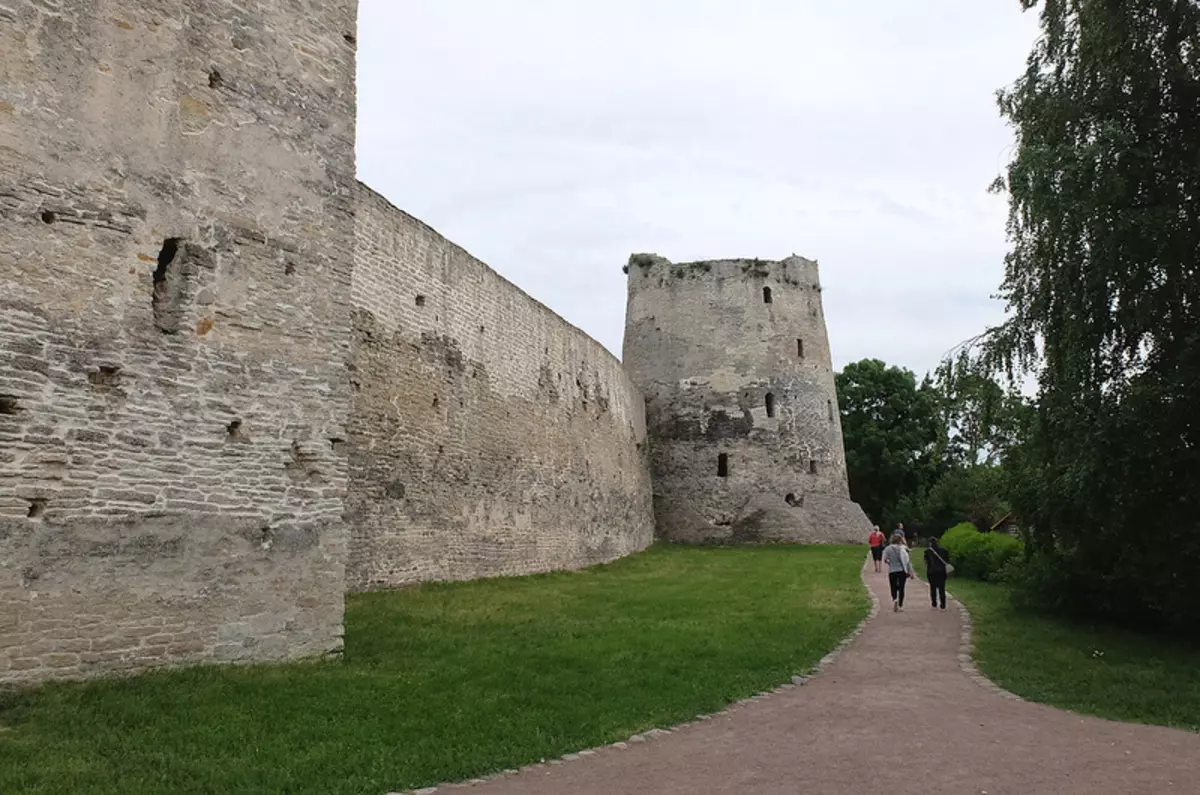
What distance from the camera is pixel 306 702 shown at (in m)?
7.26

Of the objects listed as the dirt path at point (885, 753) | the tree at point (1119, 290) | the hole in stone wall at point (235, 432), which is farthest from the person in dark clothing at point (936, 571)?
the hole in stone wall at point (235, 432)

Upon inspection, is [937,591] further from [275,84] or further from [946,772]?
[275,84]

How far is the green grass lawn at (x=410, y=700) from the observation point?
18.6 ft

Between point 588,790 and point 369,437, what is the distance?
9488 mm

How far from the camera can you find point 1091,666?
32.2ft

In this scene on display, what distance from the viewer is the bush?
18250 mm

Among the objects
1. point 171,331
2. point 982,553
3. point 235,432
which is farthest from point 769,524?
point 171,331

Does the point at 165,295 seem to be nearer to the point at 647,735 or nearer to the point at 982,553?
the point at 647,735

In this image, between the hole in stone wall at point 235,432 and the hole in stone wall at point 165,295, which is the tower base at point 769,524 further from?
the hole in stone wall at point 165,295

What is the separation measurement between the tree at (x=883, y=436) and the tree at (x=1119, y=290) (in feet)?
106

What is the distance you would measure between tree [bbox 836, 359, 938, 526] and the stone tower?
12.4 m

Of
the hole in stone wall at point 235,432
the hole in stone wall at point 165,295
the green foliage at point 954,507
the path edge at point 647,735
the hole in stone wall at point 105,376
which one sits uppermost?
the hole in stone wall at point 165,295

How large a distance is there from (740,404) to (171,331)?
2556 centimetres

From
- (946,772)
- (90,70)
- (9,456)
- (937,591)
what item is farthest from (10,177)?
(937,591)
